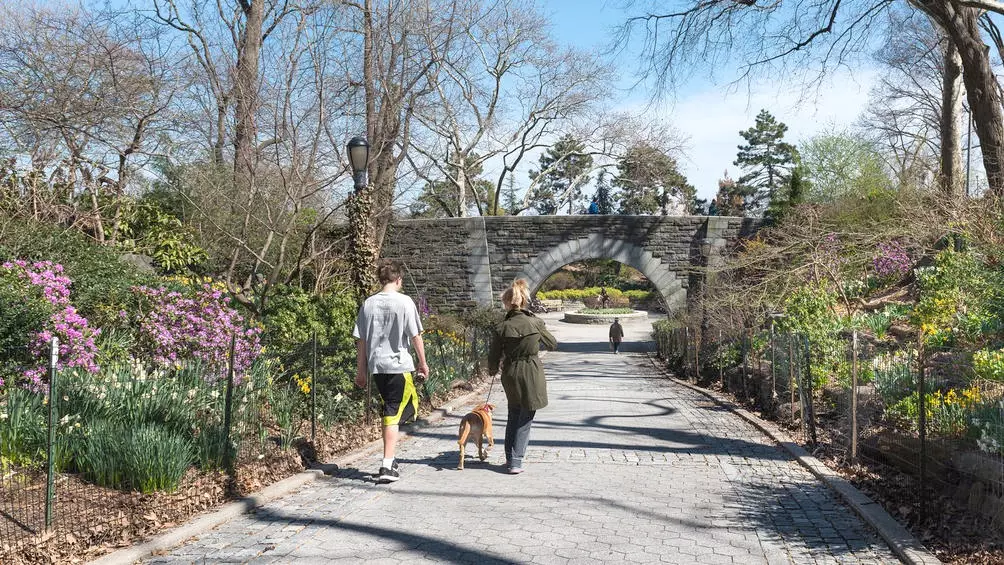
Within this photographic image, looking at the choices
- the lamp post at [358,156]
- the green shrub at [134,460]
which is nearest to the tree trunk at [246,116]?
the lamp post at [358,156]

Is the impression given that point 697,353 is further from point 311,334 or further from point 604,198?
point 604,198

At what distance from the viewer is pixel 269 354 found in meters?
8.18

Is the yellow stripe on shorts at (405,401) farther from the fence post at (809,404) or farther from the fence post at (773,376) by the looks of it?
the fence post at (773,376)

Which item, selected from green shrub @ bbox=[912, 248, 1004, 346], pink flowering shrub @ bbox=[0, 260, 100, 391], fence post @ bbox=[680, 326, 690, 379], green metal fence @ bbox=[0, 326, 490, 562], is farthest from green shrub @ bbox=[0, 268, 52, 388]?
fence post @ bbox=[680, 326, 690, 379]

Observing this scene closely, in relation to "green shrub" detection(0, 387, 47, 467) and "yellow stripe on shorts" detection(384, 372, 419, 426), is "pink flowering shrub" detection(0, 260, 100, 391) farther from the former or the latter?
"yellow stripe on shorts" detection(384, 372, 419, 426)

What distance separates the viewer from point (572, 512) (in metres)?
4.93

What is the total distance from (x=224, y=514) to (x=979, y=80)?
43.8ft

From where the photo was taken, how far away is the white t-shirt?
5.84 m

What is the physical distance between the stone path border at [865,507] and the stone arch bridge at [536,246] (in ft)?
57.1

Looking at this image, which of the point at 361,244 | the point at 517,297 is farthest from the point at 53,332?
the point at 361,244

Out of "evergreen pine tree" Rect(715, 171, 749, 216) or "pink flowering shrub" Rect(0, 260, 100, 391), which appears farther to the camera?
"evergreen pine tree" Rect(715, 171, 749, 216)

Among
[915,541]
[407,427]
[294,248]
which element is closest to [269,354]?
[407,427]

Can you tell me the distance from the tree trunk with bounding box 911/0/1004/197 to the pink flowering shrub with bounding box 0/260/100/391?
1197 centimetres

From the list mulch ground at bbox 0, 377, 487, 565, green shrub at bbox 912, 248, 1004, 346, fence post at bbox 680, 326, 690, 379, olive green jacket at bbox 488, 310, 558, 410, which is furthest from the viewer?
fence post at bbox 680, 326, 690, 379
